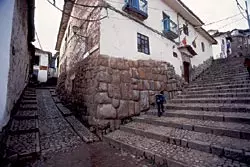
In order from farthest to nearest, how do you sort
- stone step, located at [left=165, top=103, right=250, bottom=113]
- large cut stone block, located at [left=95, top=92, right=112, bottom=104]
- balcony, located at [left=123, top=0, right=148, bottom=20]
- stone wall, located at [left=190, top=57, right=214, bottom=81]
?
stone wall, located at [left=190, top=57, right=214, bottom=81] < balcony, located at [left=123, top=0, right=148, bottom=20] < large cut stone block, located at [left=95, top=92, right=112, bottom=104] < stone step, located at [left=165, top=103, right=250, bottom=113]

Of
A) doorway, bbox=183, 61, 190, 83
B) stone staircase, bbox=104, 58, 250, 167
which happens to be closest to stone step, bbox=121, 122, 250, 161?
stone staircase, bbox=104, 58, 250, 167

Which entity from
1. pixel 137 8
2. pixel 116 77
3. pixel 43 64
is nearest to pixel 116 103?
pixel 116 77

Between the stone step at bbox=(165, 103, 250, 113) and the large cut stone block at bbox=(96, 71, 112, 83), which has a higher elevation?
the large cut stone block at bbox=(96, 71, 112, 83)

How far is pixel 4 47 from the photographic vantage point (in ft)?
11.3

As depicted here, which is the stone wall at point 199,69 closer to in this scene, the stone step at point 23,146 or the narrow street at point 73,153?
the narrow street at point 73,153

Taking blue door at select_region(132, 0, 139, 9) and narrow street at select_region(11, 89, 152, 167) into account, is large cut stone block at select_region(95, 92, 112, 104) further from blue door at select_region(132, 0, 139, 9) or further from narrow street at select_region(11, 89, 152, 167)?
blue door at select_region(132, 0, 139, 9)

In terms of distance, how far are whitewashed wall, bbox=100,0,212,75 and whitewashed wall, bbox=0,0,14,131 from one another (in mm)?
2775

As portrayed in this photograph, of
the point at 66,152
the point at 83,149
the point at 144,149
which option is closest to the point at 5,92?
the point at 66,152

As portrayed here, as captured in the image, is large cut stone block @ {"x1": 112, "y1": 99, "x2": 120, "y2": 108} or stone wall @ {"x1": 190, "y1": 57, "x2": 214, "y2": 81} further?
stone wall @ {"x1": 190, "y1": 57, "x2": 214, "y2": 81}

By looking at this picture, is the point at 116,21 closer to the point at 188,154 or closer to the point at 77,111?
the point at 77,111

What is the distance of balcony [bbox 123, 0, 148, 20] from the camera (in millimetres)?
6488

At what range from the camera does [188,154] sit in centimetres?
322

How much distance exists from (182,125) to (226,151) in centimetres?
158

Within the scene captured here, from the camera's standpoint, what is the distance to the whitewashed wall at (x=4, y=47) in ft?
11.1
